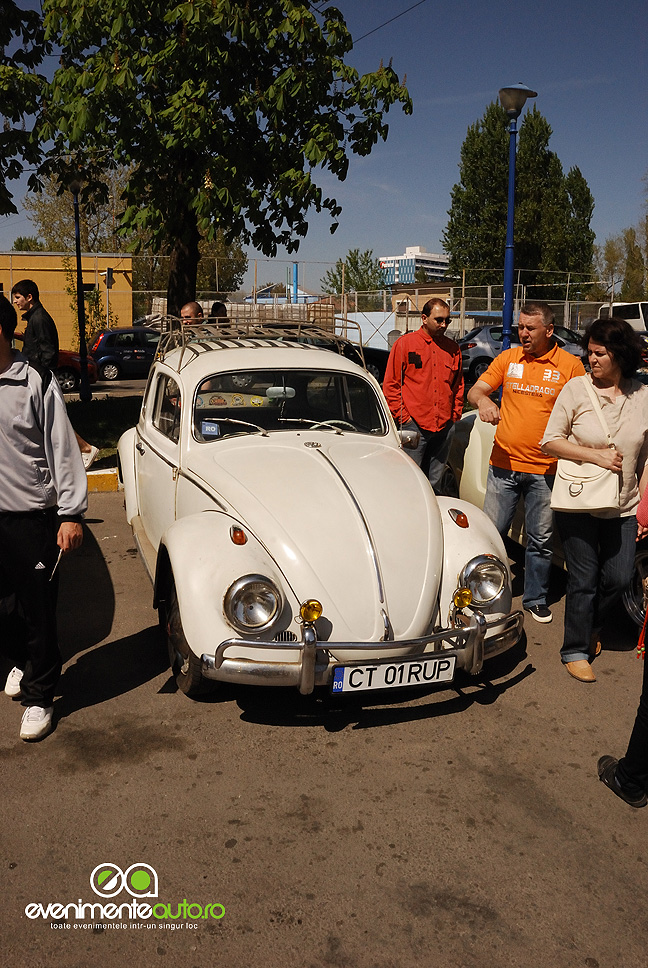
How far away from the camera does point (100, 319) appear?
34281mm

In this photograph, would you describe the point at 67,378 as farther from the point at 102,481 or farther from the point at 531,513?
the point at 531,513

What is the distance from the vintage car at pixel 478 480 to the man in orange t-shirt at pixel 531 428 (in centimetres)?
30

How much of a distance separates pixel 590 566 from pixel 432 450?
7.86ft

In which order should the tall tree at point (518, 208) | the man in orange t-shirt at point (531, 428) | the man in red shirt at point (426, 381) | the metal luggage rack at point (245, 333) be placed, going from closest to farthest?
the man in orange t-shirt at point (531, 428), the metal luggage rack at point (245, 333), the man in red shirt at point (426, 381), the tall tree at point (518, 208)

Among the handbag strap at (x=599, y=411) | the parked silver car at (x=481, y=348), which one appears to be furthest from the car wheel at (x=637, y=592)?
the parked silver car at (x=481, y=348)

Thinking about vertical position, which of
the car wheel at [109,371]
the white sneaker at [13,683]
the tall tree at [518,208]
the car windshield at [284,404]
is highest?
the tall tree at [518,208]

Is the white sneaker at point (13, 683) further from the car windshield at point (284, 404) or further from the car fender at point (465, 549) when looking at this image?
the car fender at point (465, 549)

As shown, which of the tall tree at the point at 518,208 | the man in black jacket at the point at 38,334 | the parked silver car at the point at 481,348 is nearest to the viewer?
the man in black jacket at the point at 38,334

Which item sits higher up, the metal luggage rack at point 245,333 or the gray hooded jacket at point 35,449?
the metal luggage rack at point 245,333

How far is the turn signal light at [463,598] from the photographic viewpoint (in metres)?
4.15

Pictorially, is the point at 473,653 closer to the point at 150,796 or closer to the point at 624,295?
the point at 150,796

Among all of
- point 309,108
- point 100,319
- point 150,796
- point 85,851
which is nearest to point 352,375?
point 150,796

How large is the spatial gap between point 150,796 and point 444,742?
1.43 meters

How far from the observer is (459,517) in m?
4.65
